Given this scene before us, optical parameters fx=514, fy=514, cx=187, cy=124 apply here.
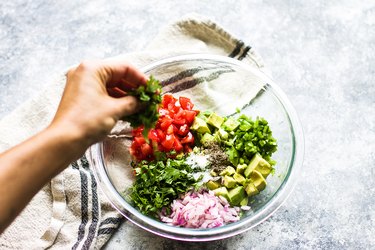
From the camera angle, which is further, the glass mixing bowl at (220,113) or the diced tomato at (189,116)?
the diced tomato at (189,116)

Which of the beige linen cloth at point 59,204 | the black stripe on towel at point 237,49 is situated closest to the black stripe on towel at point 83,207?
the beige linen cloth at point 59,204

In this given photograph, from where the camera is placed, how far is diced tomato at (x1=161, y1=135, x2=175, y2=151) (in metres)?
1.89

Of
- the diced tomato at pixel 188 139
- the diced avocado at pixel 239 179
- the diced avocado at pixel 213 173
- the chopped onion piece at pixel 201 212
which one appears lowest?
the chopped onion piece at pixel 201 212

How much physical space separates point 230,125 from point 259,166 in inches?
7.9

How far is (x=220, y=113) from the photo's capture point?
2.08 meters

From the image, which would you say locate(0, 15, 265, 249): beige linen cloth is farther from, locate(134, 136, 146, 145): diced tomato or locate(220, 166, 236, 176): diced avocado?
locate(220, 166, 236, 176): diced avocado

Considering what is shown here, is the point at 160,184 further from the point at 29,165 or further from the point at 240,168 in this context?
the point at 29,165

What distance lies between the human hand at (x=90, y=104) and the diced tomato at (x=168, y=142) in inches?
17.9

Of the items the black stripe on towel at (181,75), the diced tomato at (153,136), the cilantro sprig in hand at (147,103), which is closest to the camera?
the cilantro sprig in hand at (147,103)

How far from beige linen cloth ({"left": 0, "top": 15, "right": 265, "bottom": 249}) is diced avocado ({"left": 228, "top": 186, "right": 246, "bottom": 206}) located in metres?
0.44

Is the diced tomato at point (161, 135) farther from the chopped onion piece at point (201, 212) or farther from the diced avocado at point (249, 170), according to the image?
the diced avocado at point (249, 170)

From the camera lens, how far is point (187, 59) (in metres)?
2.05

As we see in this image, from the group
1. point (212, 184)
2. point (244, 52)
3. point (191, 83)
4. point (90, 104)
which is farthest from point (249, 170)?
point (90, 104)

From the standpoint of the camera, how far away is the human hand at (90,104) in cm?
133
